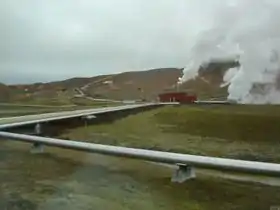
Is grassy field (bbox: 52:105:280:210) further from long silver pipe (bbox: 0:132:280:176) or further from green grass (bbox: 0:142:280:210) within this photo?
long silver pipe (bbox: 0:132:280:176)

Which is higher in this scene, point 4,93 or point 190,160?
point 4,93

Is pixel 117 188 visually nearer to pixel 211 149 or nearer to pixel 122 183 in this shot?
pixel 122 183

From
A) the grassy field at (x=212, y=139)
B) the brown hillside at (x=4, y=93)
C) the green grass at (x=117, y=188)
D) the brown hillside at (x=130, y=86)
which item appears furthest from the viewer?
the brown hillside at (x=130, y=86)

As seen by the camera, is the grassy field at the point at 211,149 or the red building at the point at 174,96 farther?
the red building at the point at 174,96

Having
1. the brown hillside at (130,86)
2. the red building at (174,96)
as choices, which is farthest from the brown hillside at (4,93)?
the red building at (174,96)

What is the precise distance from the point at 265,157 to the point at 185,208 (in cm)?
286

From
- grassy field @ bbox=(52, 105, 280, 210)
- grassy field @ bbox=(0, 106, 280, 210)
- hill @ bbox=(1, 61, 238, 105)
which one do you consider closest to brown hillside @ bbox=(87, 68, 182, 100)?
hill @ bbox=(1, 61, 238, 105)

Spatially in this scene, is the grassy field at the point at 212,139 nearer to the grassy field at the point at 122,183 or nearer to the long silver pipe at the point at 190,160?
the grassy field at the point at 122,183

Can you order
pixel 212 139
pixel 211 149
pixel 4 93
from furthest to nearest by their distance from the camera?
pixel 4 93 < pixel 212 139 < pixel 211 149

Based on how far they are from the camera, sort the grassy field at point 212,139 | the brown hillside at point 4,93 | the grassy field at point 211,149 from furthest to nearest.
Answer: the brown hillside at point 4,93 < the grassy field at point 212,139 < the grassy field at point 211,149

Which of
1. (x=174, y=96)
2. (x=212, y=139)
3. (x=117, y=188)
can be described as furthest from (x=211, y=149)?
(x=174, y=96)

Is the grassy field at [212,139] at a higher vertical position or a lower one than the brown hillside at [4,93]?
lower

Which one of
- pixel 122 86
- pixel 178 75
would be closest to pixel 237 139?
pixel 122 86

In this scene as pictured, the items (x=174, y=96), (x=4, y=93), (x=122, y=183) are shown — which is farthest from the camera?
(x=174, y=96)
